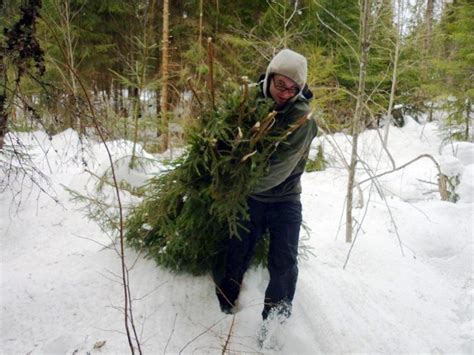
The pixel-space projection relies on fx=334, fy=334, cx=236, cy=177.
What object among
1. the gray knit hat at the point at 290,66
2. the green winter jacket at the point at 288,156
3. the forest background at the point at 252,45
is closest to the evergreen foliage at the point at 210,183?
the green winter jacket at the point at 288,156

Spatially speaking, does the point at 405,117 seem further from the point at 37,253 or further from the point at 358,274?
the point at 37,253

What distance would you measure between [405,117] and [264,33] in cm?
960

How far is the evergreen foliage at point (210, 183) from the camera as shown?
7.29 feet

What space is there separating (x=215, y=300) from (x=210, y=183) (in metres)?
1.03

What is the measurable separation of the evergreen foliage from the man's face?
119 mm

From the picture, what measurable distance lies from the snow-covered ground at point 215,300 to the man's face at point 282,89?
1.41m

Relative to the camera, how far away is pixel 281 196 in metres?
2.44

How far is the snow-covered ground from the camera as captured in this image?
2.41m

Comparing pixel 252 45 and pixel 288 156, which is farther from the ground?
pixel 252 45

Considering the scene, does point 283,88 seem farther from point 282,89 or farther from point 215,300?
point 215,300

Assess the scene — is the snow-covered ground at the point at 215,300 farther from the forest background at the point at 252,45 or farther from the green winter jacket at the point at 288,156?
the forest background at the point at 252,45

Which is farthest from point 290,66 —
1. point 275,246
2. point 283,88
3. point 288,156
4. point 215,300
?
point 215,300

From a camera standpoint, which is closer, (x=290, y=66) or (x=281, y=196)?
(x=290, y=66)

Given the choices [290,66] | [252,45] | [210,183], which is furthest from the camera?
[252,45]
